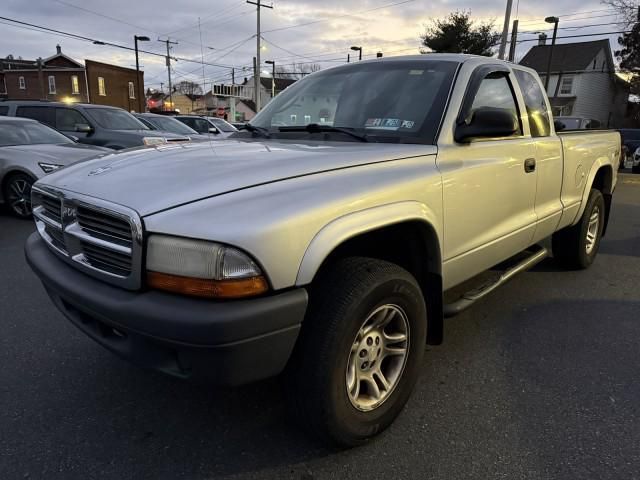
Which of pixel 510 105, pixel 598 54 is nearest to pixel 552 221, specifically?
pixel 510 105

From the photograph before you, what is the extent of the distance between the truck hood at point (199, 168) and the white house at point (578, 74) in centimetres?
4268

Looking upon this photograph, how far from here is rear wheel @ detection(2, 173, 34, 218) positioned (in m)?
6.88

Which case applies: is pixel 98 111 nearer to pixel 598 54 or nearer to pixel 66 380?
pixel 66 380

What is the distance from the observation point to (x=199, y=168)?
2051 mm

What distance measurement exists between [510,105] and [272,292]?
97.6 inches

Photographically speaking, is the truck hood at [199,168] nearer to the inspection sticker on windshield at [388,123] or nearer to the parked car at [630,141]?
the inspection sticker on windshield at [388,123]

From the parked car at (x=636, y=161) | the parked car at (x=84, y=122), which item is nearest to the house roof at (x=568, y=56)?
the parked car at (x=636, y=161)

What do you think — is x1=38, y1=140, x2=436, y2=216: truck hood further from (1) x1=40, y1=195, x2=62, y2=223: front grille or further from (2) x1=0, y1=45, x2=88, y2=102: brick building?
(2) x1=0, y1=45, x2=88, y2=102: brick building

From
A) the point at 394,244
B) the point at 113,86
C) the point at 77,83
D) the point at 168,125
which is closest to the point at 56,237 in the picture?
the point at 394,244

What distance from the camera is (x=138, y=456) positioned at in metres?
2.12

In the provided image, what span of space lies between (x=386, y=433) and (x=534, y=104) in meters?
2.75

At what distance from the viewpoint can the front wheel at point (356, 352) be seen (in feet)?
6.13

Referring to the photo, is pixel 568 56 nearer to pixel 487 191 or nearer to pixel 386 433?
pixel 487 191

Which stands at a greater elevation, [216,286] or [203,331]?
[216,286]
